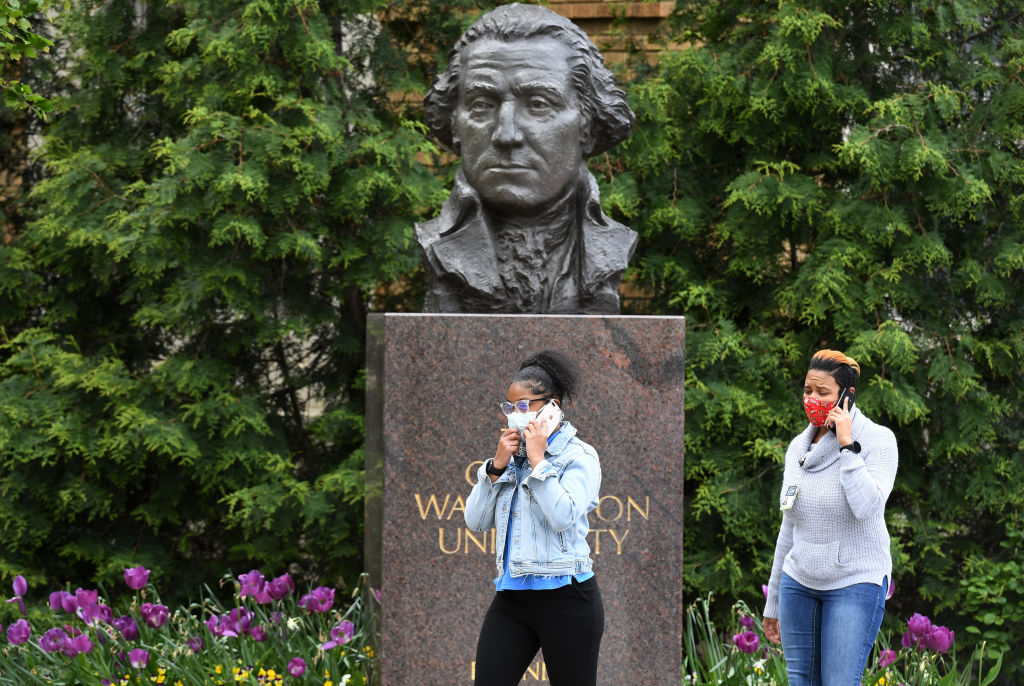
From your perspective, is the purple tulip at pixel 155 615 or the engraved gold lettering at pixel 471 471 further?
the purple tulip at pixel 155 615

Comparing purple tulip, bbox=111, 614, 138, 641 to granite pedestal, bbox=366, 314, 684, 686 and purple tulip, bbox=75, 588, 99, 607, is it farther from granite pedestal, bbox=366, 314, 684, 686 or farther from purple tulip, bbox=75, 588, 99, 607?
granite pedestal, bbox=366, 314, 684, 686

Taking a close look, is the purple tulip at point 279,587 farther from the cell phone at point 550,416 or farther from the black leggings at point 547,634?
the cell phone at point 550,416

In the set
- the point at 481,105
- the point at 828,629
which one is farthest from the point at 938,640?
the point at 481,105

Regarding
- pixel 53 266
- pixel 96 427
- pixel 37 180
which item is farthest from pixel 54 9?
pixel 96 427

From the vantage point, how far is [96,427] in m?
6.52

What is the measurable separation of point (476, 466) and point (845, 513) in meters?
1.27

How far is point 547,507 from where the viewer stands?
299 centimetres

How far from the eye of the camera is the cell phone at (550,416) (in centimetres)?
305

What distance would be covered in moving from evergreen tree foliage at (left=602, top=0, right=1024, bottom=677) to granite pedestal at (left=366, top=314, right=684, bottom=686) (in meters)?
2.08

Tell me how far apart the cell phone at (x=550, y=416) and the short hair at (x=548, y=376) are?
7cm

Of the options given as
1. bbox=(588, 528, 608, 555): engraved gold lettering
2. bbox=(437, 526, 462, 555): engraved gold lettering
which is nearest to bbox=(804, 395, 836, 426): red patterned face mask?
bbox=(588, 528, 608, 555): engraved gold lettering

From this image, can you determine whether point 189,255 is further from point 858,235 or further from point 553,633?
point 553,633

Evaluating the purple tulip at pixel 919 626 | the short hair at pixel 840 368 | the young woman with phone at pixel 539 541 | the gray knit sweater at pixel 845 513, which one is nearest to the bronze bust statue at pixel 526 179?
the short hair at pixel 840 368

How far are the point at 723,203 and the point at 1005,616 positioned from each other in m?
2.65
